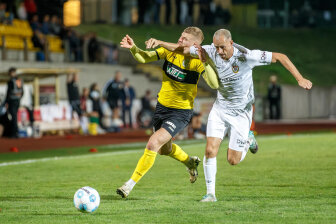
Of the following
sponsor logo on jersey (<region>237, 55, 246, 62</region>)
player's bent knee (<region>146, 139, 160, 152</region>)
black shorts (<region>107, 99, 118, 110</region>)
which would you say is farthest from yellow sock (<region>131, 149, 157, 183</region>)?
black shorts (<region>107, 99, 118, 110</region>)

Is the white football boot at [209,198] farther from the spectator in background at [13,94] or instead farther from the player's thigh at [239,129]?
the spectator in background at [13,94]

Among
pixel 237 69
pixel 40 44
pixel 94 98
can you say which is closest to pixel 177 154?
pixel 237 69

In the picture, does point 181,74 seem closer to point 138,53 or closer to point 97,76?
point 138,53

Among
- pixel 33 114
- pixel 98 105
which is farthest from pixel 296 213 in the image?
pixel 98 105

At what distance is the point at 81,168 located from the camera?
1423 cm

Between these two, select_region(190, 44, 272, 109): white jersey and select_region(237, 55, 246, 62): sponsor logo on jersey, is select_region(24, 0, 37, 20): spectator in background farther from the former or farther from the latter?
select_region(237, 55, 246, 62): sponsor logo on jersey

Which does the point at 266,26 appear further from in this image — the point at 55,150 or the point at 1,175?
the point at 1,175

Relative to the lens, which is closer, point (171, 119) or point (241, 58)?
point (241, 58)

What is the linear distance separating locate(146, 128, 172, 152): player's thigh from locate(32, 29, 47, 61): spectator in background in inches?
845

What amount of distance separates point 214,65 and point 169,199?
1886 millimetres

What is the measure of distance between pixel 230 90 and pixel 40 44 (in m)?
22.6

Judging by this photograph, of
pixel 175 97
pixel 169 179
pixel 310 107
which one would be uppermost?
pixel 175 97

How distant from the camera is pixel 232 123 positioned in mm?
9641

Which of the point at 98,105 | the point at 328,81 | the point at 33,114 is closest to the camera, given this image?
the point at 33,114
